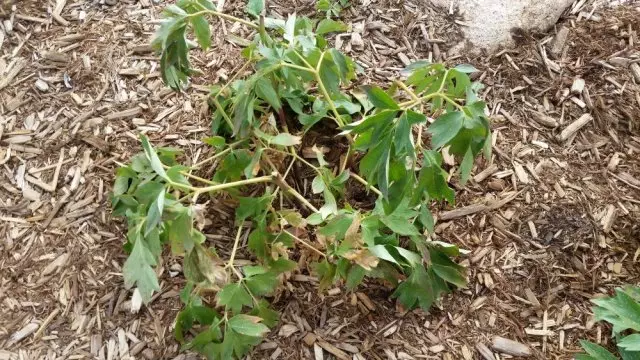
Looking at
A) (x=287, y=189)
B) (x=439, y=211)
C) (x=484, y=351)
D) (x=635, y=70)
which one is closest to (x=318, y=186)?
(x=287, y=189)

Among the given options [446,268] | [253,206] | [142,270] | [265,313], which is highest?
[142,270]

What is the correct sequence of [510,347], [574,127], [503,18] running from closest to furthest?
[510,347] < [574,127] < [503,18]

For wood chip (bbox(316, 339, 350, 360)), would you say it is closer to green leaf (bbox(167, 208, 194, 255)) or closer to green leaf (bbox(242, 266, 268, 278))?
green leaf (bbox(242, 266, 268, 278))

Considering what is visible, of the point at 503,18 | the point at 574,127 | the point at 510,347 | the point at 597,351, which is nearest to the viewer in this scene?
the point at 597,351

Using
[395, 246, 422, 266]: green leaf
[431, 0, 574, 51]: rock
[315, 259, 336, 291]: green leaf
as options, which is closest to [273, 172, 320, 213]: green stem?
[315, 259, 336, 291]: green leaf

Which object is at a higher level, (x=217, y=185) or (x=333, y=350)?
(x=217, y=185)

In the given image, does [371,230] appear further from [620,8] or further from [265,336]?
[620,8]

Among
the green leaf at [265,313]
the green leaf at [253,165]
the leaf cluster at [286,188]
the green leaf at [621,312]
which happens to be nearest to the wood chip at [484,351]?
the leaf cluster at [286,188]

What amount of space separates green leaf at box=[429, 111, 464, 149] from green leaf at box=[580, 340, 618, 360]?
75cm

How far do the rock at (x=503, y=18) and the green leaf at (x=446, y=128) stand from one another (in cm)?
95

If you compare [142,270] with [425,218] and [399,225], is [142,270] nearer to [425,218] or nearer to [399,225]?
[399,225]

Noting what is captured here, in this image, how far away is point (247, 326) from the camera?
169 cm

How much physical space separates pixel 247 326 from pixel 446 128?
71 centimetres

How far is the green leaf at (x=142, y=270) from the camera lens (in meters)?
1.48
